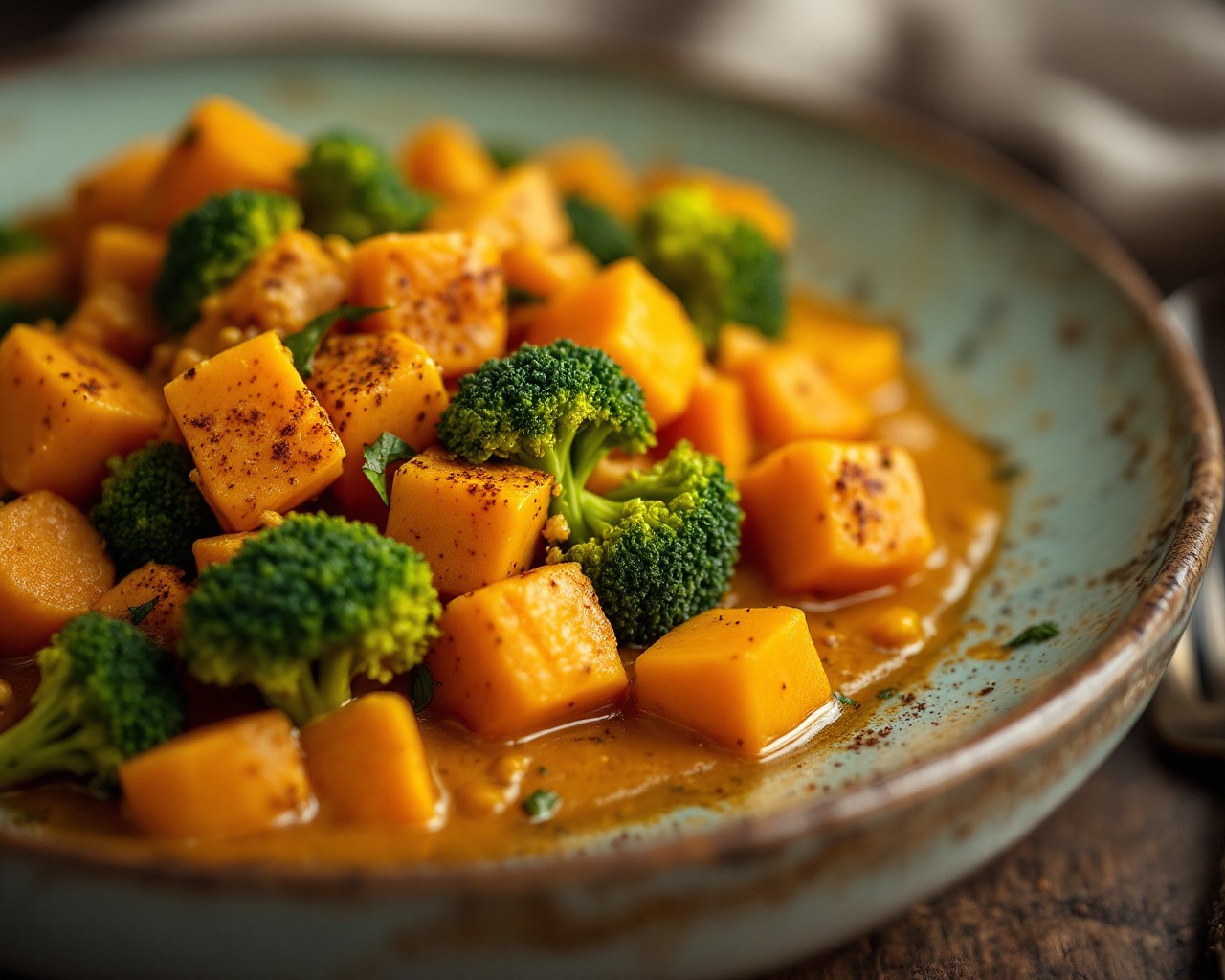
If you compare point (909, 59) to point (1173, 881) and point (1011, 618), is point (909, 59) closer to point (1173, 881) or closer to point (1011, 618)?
point (1011, 618)

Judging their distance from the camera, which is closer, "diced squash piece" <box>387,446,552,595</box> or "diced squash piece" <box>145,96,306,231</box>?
"diced squash piece" <box>387,446,552,595</box>

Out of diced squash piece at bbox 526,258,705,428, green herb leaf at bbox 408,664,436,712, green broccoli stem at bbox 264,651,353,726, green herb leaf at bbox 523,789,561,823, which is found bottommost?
green herb leaf at bbox 523,789,561,823

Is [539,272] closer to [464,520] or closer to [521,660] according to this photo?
[464,520]

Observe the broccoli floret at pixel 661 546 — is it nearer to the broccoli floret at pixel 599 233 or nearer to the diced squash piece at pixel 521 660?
the diced squash piece at pixel 521 660

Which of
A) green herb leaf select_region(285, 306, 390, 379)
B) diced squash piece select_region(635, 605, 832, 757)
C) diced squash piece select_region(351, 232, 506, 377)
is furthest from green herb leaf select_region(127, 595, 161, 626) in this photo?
diced squash piece select_region(635, 605, 832, 757)

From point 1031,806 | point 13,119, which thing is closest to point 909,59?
point 13,119

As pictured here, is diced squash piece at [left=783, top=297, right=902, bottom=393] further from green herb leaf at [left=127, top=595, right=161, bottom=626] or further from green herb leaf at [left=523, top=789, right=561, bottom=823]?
green herb leaf at [left=127, top=595, right=161, bottom=626]

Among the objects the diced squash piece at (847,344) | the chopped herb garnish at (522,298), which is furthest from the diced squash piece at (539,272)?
the diced squash piece at (847,344)

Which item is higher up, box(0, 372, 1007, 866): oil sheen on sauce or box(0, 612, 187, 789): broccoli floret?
box(0, 612, 187, 789): broccoli floret
